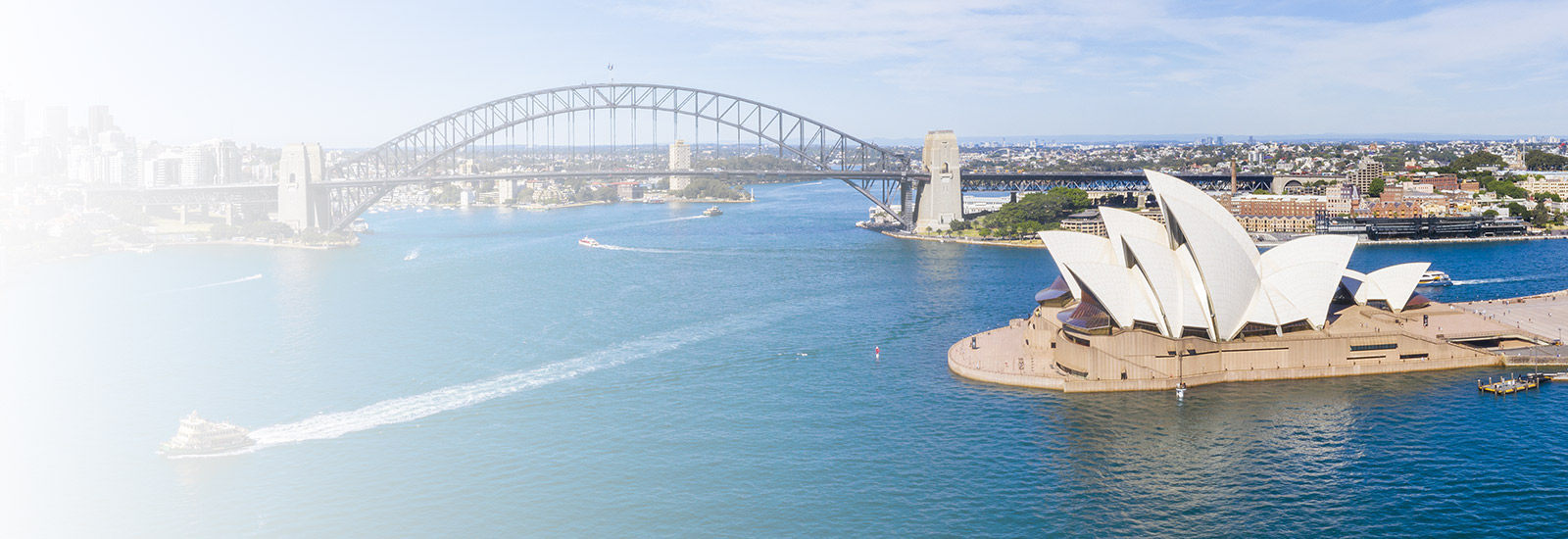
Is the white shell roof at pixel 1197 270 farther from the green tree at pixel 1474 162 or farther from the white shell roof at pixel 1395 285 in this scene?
the green tree at pixel 1474 162

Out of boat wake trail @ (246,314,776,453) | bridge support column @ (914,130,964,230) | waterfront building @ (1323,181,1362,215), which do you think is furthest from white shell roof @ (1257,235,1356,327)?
waterfront building @ (1323,181,1362,215)

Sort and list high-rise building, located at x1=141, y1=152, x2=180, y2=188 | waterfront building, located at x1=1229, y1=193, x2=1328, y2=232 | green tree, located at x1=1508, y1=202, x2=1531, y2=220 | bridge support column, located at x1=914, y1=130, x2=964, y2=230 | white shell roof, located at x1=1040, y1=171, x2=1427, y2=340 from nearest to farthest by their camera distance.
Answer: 1. white shell roof, located at x1=1040, y1=171, x2=1427, y2=340
2. green tree, located at x1=1508, y1=202, x2=1531, y2=220
3. waterfront building, located at x1=1229, y1=193, x2=1328, y2=232
4. bridge support column, located at x1=914, y1=130, x2=964, y2=230
5. high-rise building, located at x1=141, y1=152, x2=180, y2=188

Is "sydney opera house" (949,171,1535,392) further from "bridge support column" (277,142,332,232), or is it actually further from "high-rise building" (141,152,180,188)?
"high-rise building" (141,152,180,188)

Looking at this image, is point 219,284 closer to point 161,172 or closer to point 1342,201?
point 161,172

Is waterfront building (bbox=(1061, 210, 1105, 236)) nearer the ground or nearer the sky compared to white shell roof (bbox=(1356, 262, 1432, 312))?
nearer the sky

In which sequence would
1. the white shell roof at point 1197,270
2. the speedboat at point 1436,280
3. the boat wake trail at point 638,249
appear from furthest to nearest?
the boat wake trail at point 638,249 < the speedboat at point 1436,280 < the white shell roof at point 1197,270

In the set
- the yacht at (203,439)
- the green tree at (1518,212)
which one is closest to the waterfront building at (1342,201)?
the green tree at (1518,212)

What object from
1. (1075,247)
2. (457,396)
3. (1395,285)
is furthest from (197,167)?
(1395,285)
